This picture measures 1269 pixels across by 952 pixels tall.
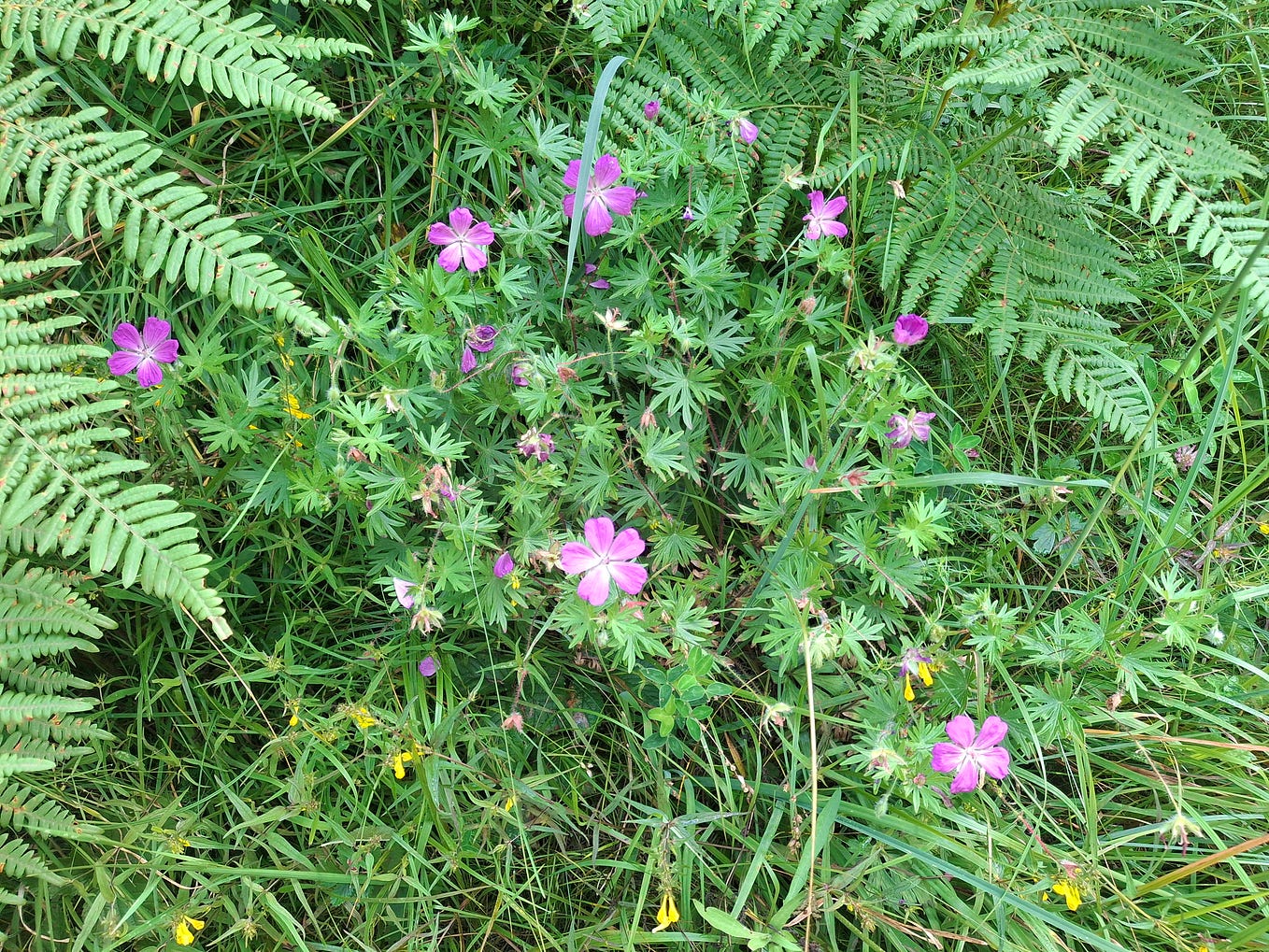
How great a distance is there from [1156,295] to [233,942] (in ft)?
12.3

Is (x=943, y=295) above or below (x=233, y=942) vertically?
above

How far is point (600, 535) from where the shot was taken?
235 cm

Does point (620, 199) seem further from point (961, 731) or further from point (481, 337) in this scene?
point (961, 731)

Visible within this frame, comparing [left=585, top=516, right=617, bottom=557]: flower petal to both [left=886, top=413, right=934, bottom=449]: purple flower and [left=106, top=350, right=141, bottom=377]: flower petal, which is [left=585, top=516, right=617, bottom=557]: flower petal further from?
[left=106, top=350, right=141, bottom=377]: flower petal

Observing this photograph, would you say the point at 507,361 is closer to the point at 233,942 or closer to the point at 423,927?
the point at 423,927

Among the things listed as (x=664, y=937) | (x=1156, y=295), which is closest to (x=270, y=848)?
(x=664, y=937)

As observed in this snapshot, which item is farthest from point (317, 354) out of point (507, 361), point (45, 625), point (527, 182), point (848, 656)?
point (848, 656)

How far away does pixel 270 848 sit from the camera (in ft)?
8.44

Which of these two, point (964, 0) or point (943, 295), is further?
point (964, 0)

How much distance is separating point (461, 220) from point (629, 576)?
1161 millimetres

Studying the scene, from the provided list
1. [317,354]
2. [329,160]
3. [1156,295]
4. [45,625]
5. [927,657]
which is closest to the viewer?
[45,625]

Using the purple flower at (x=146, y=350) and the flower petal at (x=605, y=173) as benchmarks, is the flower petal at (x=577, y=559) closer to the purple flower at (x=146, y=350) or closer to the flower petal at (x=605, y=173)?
the flower petal at (x=605, y=173)

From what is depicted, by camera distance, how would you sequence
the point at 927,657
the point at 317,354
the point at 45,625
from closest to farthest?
1. the point at 45,625
2. the point at 927,657
3. the point at 317,354

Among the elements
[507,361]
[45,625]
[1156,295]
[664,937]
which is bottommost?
[664,937]
